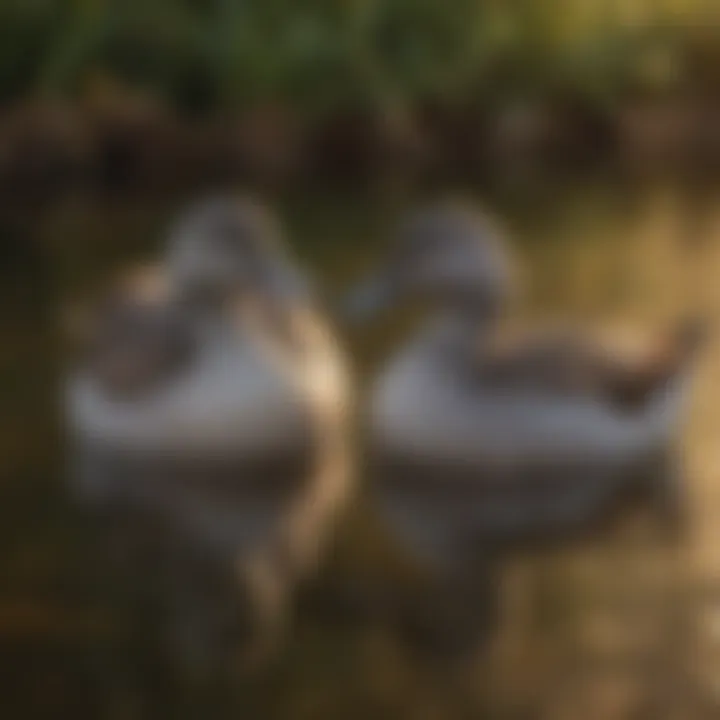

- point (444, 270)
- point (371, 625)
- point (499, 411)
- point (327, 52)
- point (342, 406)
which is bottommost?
point (371, 625)

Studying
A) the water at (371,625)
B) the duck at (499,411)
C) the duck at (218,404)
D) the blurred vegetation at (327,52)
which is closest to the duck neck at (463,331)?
the duck at (499,411)

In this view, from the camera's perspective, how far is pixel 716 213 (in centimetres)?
484

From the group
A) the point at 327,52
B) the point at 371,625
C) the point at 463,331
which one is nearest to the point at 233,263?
the point at 463,331

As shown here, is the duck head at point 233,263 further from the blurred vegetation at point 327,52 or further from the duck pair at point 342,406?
the blurred vegetation at point 327,52

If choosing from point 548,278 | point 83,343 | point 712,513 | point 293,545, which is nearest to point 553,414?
point 712,513

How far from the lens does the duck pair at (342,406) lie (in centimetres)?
249

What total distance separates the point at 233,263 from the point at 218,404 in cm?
22

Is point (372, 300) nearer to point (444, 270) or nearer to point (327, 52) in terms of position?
point (444, 270)

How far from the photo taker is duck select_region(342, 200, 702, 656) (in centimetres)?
250

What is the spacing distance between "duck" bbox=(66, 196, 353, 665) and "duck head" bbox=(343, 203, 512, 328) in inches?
4.1

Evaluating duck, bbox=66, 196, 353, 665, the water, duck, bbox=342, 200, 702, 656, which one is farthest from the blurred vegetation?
duck, bbox=342, 200, 702, 656

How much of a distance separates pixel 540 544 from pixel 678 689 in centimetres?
47

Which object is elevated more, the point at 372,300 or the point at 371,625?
the point at 372,300

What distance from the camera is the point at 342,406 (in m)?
2.76
